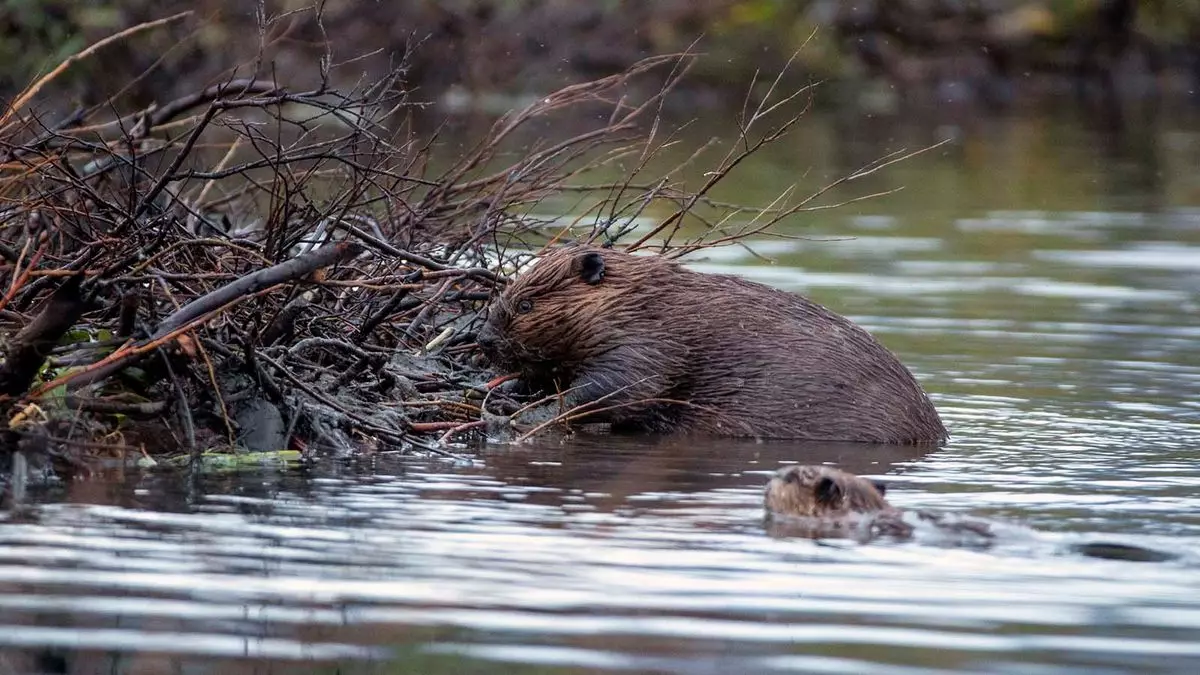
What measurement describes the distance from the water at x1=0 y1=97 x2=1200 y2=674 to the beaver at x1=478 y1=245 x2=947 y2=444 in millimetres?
169

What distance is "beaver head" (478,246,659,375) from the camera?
23.8ft

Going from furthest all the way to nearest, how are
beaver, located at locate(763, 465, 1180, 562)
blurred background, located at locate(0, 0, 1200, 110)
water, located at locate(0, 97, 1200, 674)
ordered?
blurred background, located at locate(0, 0, 1200, 110) < beaver, located at locate(763, 465, 1180, 562) < water, located at locate(0, 97, 1200, 674)

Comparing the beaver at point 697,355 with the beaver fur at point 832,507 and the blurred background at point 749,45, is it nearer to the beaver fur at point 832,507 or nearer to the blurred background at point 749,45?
the beaver fur at point 832,507

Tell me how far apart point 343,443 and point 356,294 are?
0.92m

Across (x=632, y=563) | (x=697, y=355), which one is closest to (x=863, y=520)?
(x=632, y=563)

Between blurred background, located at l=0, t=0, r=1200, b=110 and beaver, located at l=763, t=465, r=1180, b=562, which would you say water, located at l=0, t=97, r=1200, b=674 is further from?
blurred background, located at l=0, t=0, r=1200, b=110

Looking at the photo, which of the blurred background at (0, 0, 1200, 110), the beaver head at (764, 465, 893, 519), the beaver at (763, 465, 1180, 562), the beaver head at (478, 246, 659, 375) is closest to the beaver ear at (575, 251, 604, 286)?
the beaver head at (478, 246, 659, 375)

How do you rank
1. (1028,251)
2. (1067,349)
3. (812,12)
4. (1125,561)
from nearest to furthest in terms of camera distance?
1. (1125,561)
2. (1067,349)
3. (1028,251)
4. (812,12)

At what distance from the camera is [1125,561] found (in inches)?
197

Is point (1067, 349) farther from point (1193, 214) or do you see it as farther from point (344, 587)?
point (1193, 214)

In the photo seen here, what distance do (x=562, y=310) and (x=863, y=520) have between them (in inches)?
83.1

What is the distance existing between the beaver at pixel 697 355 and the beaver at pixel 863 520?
1495mm

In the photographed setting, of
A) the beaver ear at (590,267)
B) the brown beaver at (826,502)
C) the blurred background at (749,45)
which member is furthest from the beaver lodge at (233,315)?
the blurred background at (749,45)

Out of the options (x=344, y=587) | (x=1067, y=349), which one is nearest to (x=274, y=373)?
(x=344, y=587)
